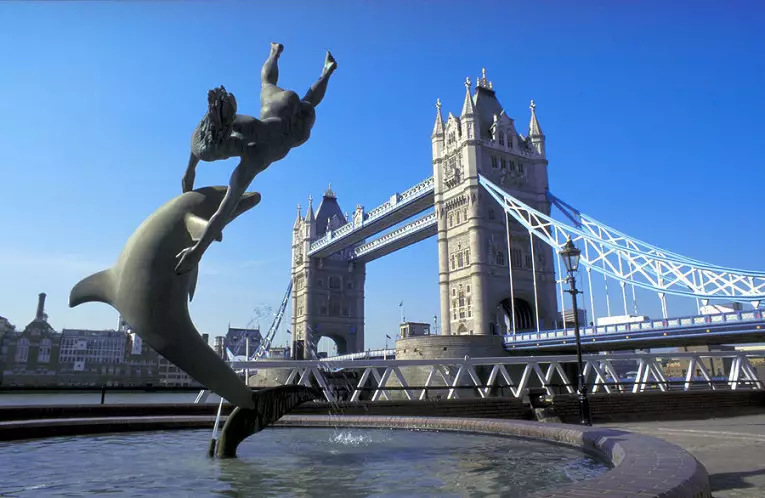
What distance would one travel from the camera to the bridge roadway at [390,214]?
4839 cm

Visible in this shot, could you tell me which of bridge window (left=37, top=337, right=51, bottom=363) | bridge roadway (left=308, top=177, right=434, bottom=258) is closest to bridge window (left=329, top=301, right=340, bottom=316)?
bridge roadway (left=308, top=177, right=434, bottom=258)

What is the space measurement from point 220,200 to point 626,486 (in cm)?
443

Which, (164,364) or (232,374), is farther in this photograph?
(164,364)

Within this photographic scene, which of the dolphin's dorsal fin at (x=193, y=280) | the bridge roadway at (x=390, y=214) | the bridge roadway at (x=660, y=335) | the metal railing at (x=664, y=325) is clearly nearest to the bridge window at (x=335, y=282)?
the bridge roadway at (x=390, y=214)

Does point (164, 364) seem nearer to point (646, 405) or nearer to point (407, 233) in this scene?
point (407, 233)

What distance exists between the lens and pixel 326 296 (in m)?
68.8

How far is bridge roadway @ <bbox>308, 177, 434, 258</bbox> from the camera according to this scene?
48.4m

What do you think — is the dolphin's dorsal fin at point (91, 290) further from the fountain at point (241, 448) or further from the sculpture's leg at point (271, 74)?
the sculpture's leg at point (271, 74)

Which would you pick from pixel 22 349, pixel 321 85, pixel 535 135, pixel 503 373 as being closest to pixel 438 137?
pixel 535 135

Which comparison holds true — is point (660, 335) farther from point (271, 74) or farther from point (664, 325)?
point (271, 74)

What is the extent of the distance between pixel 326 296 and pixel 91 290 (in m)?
63.7

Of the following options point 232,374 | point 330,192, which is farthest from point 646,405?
point 330,192

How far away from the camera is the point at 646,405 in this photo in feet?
46.3

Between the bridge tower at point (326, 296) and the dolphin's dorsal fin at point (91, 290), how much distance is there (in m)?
61.0
